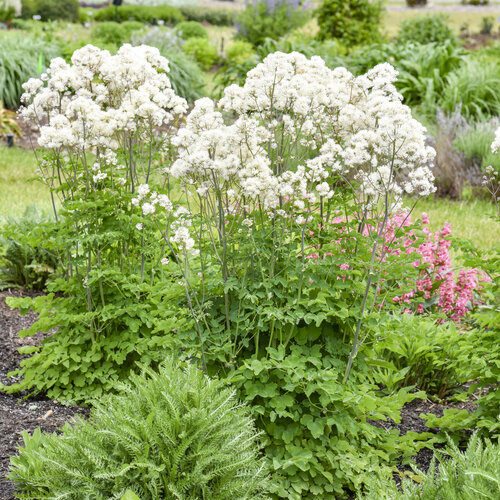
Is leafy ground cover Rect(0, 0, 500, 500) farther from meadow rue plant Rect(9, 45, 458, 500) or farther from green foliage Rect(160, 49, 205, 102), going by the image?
green foliage Rect(160, 49, 205, 102)

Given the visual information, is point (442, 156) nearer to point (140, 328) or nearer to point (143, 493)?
point (140, 328)

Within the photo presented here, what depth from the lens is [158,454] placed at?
2.56 m

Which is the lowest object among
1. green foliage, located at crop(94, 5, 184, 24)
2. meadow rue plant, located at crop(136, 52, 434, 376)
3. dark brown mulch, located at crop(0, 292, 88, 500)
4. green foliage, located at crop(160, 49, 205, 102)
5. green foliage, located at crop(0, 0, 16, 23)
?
dark brown mulch, located at crop(0, 292, 88, 500)

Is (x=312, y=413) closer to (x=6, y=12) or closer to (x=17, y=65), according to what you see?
(x=17, y=65)

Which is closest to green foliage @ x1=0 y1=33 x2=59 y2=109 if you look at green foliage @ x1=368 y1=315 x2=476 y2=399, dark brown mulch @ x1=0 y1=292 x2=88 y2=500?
dark brown mulch @ x1=0 y1=292 x2=88 y2=500

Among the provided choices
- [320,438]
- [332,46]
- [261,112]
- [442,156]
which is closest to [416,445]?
[320,438]

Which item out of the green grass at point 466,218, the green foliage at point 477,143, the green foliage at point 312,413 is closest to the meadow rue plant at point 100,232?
the green foliage at point 312,413

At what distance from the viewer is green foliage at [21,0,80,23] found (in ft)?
84.7

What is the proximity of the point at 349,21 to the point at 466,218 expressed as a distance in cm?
991

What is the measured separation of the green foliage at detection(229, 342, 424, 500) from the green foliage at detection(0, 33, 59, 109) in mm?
10160

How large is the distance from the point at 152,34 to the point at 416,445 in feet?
48.1

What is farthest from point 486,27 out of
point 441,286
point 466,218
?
point 441,286

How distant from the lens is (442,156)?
8781 millimetres

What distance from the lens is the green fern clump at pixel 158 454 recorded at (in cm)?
251
